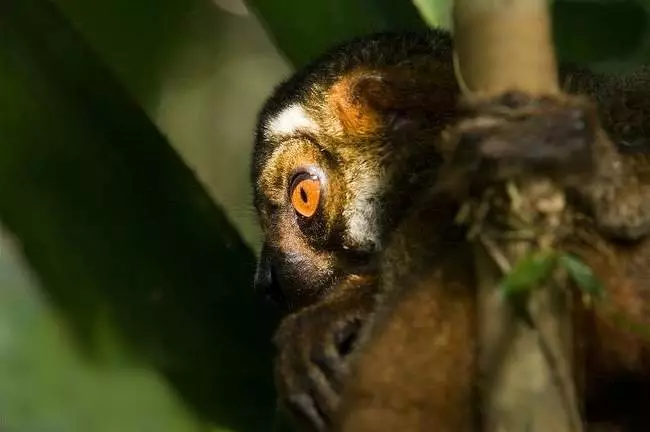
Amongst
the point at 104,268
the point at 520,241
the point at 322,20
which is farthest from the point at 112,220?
the point at 520,241

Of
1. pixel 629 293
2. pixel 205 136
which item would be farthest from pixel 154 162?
pixel 205 136

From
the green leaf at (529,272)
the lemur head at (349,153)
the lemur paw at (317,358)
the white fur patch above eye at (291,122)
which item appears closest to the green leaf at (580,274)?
the green leaf at (529,272)

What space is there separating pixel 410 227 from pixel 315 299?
289mm

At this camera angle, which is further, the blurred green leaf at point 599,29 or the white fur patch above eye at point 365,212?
the blurred green leaf at point 599,29

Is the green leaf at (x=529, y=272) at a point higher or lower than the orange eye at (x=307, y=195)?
higher

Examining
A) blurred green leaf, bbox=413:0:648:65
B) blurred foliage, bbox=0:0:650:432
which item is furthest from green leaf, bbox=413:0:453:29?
blurred foliage, bbox=0:0:650:432

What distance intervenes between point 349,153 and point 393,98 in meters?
0.06

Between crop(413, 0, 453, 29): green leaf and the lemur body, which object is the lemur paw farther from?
crop(413, 0, 453, 29): green leaf

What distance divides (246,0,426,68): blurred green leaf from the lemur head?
0.17ft

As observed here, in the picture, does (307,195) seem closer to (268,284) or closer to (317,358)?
(268,284)

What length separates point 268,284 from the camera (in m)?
0.94

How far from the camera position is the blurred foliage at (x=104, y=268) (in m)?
0.80

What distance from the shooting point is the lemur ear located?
868mm

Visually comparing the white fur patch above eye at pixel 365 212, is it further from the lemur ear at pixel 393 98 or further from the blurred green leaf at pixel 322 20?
the blurred green leaf at pixel 322 20
